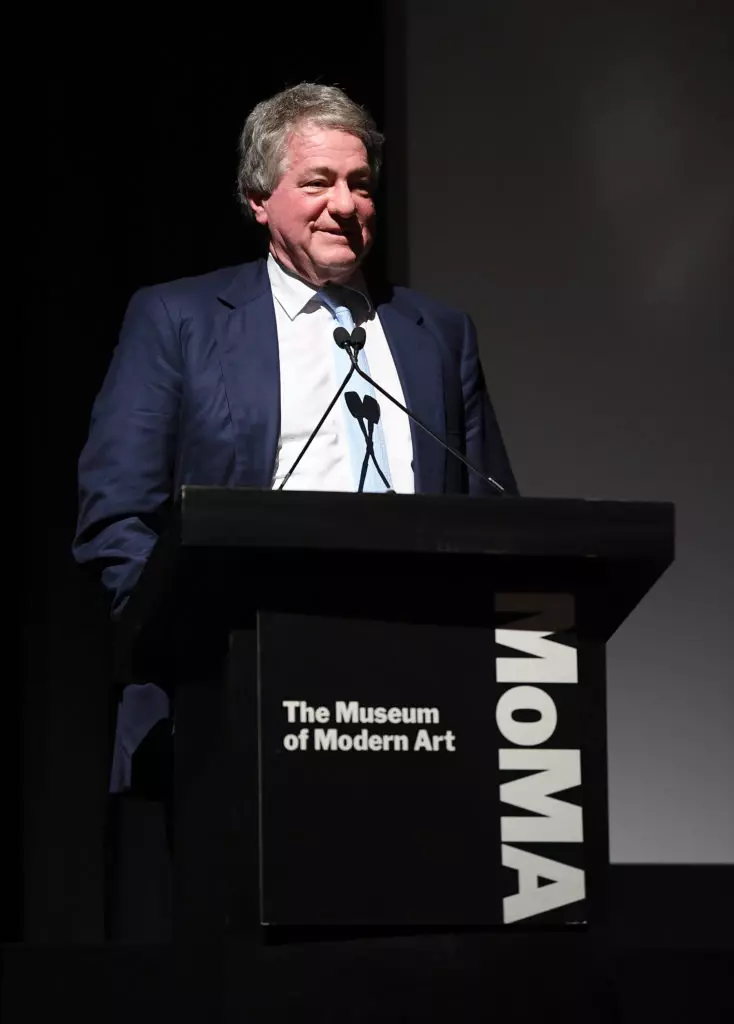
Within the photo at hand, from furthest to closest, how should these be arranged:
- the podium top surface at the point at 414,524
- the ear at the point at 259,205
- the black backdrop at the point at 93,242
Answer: the black backdrop at the point at 93,242, the ear at the point at 259,205, the podium top surface at the point at 414,524

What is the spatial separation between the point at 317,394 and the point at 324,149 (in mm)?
343

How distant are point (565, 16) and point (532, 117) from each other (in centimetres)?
21

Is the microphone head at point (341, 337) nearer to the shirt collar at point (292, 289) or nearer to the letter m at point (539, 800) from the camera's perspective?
the shirt collar at point (292, 289)

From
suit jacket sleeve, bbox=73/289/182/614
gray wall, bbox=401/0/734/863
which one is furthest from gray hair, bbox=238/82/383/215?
gray wall, bbox=401/0/734/863

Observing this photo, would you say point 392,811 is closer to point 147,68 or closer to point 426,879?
point 426,879

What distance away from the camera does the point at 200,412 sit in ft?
7.66

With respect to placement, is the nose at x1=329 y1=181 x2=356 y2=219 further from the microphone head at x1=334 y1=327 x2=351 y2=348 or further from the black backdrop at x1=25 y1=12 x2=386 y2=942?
the black backdrop at x1=25 y1=12 x2=386 y2=942

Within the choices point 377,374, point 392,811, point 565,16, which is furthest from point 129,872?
point 565,16

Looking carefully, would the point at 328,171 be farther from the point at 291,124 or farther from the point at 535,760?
the point at 535,760

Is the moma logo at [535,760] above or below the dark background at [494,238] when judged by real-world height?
below

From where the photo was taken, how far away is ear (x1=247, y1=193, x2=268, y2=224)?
100 inches

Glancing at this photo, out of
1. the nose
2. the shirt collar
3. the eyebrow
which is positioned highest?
the eyebrow

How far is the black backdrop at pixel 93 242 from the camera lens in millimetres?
3311

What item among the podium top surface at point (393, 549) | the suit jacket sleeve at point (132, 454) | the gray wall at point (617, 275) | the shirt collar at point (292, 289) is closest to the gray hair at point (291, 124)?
the shirt collar at point (292, 289)
